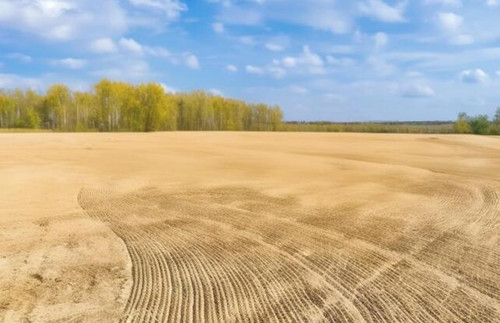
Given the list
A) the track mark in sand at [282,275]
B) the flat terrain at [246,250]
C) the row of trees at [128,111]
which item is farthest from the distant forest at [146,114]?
the track mark in sand at [282,275]

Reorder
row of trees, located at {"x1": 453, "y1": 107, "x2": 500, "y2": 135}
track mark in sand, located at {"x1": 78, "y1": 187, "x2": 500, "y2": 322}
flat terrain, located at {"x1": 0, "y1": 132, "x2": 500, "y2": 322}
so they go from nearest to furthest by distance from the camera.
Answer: track mark in sand, located at {"x1": 78, "y1": 187, "x2": 500, "y2": 322}
flat terrain, located at {"x1": 0, "y1": 132, "x2": 500, "y2": 322}
row of trees, located at {"x1": 453, "y1": 107, "x2": 500, "y2": 135}

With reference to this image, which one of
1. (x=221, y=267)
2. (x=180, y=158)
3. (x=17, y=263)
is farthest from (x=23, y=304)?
(x=180, y=158)

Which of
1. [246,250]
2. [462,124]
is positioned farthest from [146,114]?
[246,250]

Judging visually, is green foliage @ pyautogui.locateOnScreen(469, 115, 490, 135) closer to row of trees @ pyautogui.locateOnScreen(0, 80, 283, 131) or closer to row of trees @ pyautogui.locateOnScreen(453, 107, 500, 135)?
row of trees @ pyautogui.locateOnScreen(453, 107, 500, 135)

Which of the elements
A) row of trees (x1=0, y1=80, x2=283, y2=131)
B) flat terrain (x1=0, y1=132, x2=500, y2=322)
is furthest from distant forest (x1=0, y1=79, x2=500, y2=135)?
flat terrain (x1=0, y1=132, x2=500, y2=322)

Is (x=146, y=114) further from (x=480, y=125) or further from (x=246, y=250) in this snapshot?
(x=246, y=250)

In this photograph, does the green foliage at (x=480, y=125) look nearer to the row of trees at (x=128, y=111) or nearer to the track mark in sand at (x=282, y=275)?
the row of trees at (x=128, y=111)
